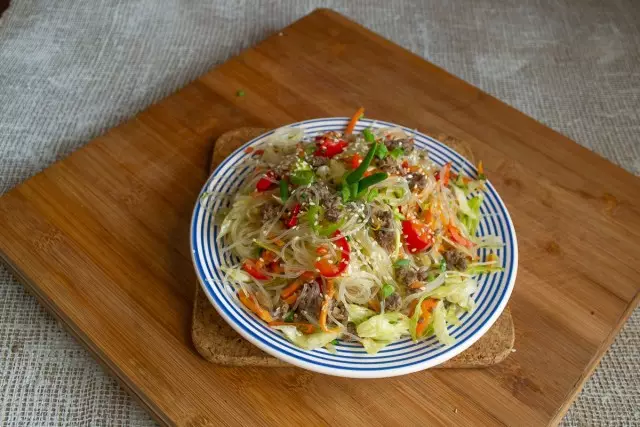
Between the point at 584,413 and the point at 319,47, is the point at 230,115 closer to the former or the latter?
the point at 319,47

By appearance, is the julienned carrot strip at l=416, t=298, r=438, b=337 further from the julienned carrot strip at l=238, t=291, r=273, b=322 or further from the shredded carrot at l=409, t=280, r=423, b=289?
the julienned carrot strip at l=238, t=291, r=273, b=322

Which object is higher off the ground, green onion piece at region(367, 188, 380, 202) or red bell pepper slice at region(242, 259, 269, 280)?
green onion piece at region(367, 188, 380, 202)

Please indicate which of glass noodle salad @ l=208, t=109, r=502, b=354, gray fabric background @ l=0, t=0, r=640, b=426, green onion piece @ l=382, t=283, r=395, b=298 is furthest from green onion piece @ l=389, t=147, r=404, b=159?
gray fabric background @ l=0, t=0, r=640, b=426

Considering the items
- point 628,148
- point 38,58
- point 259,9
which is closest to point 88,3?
point 38,58

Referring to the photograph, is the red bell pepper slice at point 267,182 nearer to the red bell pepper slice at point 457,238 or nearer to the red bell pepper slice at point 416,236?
the red bell pepper slice at point 416,236

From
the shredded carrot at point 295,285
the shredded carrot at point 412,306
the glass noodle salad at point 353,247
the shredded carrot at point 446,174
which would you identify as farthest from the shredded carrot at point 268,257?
the shredded carrot at point 446,174
